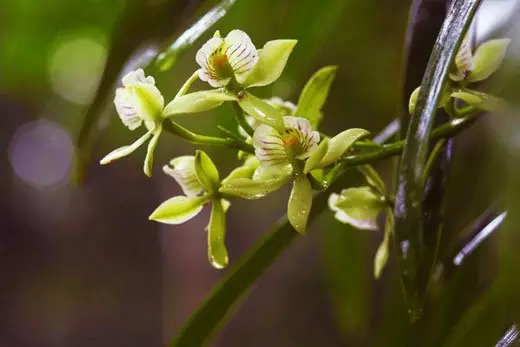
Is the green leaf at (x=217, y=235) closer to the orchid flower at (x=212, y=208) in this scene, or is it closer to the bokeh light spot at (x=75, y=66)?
the orchid flower at (x=212, y=208)

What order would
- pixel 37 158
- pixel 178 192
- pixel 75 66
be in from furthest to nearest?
pixel 37 158 → pixel 178 192 → pixel 75 66

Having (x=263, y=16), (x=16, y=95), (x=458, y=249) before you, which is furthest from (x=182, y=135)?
(x=16, y=95)

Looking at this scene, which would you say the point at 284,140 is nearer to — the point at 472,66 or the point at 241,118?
the point at 241,118

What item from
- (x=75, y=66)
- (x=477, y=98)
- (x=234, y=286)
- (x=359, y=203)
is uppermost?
(x=477, y=98)

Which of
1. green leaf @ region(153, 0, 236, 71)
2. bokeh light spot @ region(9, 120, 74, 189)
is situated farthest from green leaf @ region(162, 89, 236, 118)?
bokeh light spot @ region(9, 120, 74, 189)

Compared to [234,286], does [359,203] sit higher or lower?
higher

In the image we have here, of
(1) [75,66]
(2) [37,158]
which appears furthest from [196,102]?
(2) [37,158]
